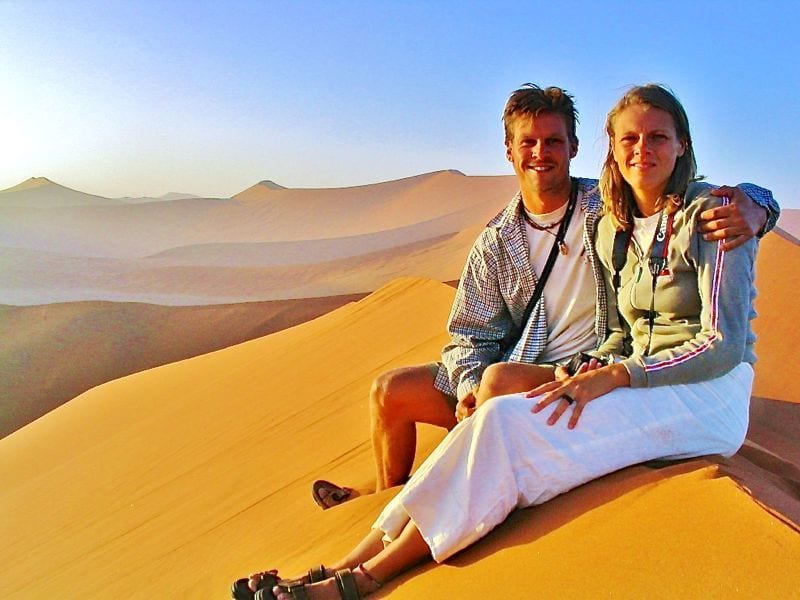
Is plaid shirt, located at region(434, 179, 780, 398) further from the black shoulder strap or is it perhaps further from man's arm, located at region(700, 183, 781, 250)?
man's arm, located at region(700, 183, 781, 250)

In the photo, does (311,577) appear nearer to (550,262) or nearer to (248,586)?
(248,586)

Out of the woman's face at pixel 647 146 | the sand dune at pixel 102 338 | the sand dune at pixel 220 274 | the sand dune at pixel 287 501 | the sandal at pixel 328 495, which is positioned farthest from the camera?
the sand dune at pixel 220 274

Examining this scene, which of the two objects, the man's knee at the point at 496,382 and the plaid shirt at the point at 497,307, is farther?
the plaid shirt at the point at 497,307

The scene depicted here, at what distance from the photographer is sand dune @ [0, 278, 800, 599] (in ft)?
8.63

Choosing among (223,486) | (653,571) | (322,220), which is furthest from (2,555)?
(322,220)

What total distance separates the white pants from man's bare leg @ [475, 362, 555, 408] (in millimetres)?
371

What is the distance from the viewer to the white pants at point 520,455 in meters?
3.02

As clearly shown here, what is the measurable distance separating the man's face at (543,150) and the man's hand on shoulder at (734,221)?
0.85m

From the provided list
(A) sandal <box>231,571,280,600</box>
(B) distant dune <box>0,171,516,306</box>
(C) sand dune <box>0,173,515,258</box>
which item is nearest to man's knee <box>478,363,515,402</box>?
(A) sandal <box>231,571,280,600</box>

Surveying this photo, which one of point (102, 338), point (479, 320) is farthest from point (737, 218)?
point (102, 338)

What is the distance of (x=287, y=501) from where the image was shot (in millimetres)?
5387

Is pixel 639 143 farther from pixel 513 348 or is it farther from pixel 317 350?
pixel 317 350

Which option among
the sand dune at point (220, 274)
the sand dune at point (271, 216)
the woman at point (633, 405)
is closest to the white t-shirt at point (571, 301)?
the woman at point (633, 405)

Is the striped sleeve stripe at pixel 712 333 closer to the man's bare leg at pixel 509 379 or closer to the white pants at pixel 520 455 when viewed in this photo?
the white pants at pixel 520 455
